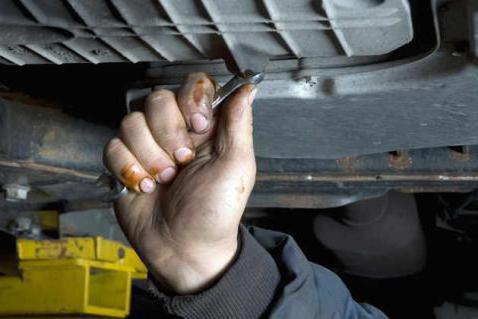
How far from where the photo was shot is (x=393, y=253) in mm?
1574

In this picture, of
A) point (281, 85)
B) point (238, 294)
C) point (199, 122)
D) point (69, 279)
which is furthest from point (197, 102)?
point (69, 279)

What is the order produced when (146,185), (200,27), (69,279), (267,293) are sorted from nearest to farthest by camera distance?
1. (200,27)
2. (146,185)
3. (267,293)
4. (69,279)

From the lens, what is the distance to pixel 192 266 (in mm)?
811

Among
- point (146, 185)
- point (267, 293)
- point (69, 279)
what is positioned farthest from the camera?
point (69, 279)

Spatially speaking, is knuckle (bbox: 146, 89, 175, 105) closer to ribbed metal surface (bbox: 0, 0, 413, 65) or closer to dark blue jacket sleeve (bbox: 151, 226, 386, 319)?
ribbed metal surface (bbox: 0, 0, 413, 65)

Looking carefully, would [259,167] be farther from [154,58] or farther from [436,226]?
[436,226]

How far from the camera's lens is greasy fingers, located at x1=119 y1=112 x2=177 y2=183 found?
2.43ft

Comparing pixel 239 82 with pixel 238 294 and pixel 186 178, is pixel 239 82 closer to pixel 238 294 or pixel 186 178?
pixel 186 178

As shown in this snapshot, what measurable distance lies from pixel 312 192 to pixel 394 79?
53 centimetres

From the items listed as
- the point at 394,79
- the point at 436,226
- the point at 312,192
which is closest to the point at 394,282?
the point at 436,226

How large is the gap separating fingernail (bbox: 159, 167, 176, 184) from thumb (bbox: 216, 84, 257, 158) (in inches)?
2.5

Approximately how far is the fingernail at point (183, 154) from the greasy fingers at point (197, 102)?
3 cm

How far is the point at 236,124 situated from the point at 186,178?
0.10 m

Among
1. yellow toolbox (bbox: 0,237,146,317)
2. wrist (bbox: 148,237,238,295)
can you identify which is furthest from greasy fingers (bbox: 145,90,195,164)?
yellow toolbox (bbox: 0,237,146,317)
